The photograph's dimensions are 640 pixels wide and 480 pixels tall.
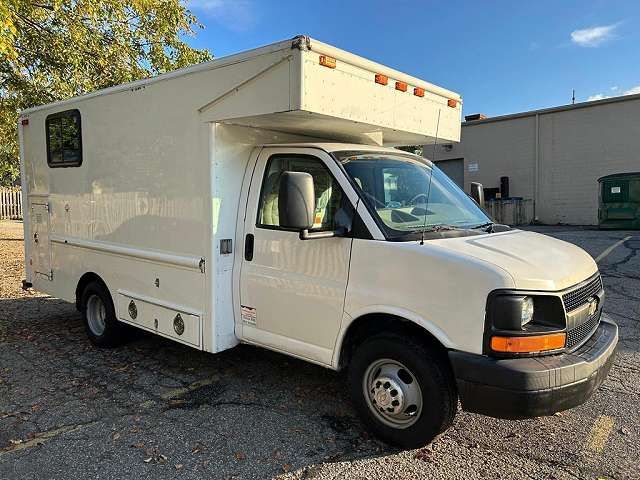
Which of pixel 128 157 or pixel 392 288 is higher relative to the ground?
pixel 128 157

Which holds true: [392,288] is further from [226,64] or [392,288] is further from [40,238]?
[40,238]

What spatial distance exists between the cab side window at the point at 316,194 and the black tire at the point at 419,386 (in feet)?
3.02

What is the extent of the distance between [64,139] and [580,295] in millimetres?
5616

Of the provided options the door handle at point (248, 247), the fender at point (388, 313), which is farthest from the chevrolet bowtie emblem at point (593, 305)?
the door handle at point (248, 247)

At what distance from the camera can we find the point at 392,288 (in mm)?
3350

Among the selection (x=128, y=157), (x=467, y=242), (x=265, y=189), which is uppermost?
(x=128, y=157)

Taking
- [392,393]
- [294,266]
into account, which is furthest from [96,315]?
[392,393]

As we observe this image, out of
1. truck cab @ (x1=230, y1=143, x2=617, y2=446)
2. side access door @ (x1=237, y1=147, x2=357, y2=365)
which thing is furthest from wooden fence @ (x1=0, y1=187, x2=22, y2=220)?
truck cab @ (x1=230, y1=143, x2=617, y2=446)

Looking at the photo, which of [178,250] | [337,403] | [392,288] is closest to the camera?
[392,288]

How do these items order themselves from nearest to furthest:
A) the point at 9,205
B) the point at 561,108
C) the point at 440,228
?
1. the point at 440,228
2. the point at 561,108
3. the point at 9,205

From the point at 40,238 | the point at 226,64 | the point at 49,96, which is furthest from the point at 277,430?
the point at 49,96

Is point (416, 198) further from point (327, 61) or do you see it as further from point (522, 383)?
point (522, 383)

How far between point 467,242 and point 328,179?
113 cm

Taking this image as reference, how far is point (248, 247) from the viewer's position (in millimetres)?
4215
